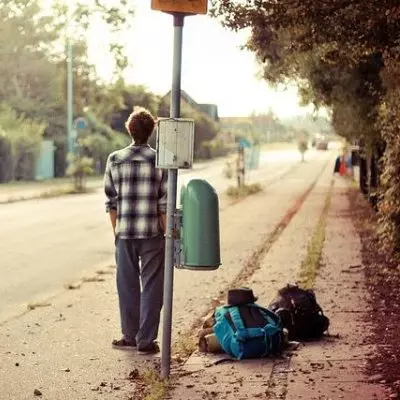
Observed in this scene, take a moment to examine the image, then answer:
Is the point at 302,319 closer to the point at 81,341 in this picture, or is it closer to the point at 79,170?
the point at 81,341

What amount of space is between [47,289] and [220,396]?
6012 mm

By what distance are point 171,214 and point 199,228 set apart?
22cm

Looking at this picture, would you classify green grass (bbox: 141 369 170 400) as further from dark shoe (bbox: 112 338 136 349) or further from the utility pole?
dark shoe (bbox: 112 338 136 349)

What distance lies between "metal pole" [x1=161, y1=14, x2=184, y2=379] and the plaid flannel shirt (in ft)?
2.60

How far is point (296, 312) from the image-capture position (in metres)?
7.51

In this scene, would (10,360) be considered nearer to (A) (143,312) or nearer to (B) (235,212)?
(A) (143,312)

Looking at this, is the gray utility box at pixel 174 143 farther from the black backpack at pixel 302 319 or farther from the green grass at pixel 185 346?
the black backpack at pixel 302 319

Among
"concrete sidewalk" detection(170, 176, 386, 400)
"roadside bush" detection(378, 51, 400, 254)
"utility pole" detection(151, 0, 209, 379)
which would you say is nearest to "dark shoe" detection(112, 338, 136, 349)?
"concrete sidewalk" detection(170, 176, 386, 400)

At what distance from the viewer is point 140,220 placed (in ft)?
23.5

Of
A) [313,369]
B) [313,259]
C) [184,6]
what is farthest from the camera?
[313,259]

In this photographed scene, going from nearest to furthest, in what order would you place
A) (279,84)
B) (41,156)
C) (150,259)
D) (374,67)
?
(150,259), (374,67), (279,84), (41,156)

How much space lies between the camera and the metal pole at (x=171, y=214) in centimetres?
615

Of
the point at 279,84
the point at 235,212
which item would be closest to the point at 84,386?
the point at 279,84

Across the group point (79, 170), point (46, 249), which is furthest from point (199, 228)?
point (79, 170)
